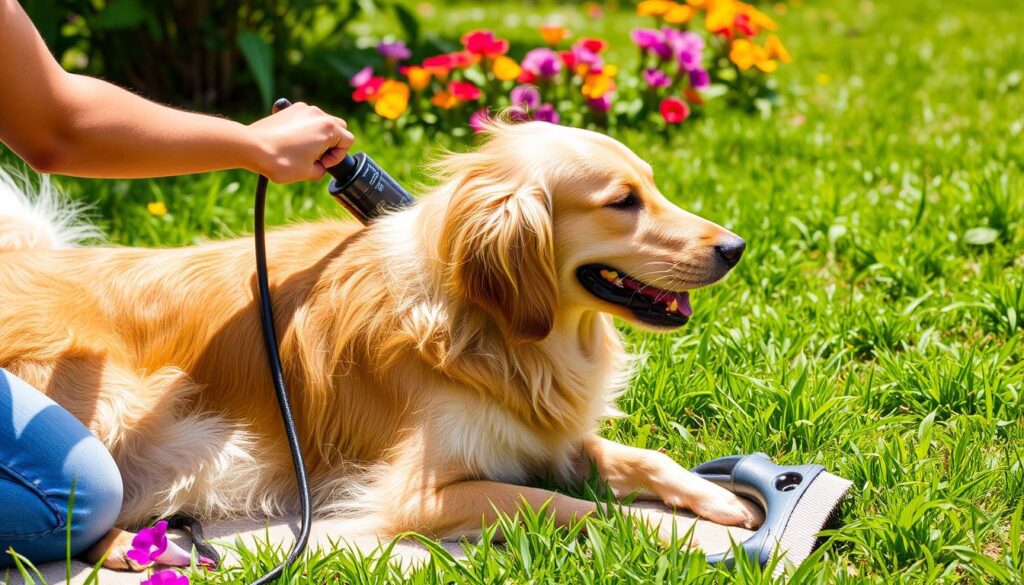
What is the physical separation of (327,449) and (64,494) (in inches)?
29.5

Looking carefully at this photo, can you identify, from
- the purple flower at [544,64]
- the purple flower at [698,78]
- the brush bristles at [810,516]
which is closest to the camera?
the brush bristles at [810,516]

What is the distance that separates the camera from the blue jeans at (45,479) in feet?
8.54

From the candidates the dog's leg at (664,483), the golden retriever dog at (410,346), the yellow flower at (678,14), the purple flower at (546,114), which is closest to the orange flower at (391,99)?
the purple flower at (546,114)

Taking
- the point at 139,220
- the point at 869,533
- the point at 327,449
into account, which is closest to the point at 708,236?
the point at 869,533

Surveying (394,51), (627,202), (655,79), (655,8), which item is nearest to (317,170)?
(627,202)

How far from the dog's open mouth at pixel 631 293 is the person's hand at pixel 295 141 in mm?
797

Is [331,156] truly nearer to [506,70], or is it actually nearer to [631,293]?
[631,293]

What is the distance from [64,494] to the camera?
2.64m

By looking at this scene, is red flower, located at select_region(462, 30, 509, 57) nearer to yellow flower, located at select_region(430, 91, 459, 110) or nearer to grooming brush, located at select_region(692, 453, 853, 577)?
yellow flower, located at select_region(430, 91, 459, 110)

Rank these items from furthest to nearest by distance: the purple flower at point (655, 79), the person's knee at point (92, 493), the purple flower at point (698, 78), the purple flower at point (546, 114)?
the purple flower at point (698, 78), the purple flower at point (655, 79), the purple flower at point (546, 114), the person's knee at point (92, 493)

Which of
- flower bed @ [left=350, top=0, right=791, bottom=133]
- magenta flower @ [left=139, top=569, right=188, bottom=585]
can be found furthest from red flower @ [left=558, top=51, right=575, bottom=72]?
magenta flower @ [left=139, top=569, right=188, bottom=585]

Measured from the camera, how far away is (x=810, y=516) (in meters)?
2.61

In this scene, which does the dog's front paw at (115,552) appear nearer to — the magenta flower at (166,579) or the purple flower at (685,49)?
the magenta flower at (166,579)

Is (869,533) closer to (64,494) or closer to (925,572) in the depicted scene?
(925,572)
